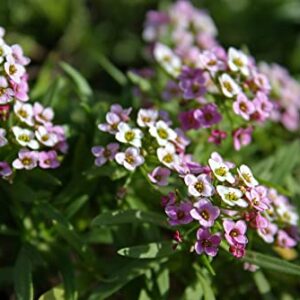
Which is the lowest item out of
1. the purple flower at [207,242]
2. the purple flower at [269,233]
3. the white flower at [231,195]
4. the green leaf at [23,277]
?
the green leaf at [23,277]

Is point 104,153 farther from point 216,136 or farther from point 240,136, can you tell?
point 240,136

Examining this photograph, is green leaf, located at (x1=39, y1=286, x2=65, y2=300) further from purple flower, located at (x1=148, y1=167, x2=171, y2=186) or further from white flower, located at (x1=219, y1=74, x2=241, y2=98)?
white flower, located at (x1=219, y1=74, x2=241, y2=98)

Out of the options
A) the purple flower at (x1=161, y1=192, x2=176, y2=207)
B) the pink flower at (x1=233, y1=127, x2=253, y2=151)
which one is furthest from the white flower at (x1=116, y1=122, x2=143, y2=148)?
the pink flower at (x1=233, y1=127, x2=253, y2=151)

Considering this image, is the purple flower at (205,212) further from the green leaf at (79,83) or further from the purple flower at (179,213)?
the green leaf at (79,83)

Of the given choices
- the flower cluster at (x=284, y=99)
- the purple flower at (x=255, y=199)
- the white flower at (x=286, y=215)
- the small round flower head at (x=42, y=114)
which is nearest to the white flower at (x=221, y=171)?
the purple flower at (x=255, y=199)

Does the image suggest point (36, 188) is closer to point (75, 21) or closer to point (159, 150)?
point (159, 150)

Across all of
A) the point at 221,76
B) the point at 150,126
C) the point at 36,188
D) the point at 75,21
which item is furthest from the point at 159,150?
the point at 75,21
